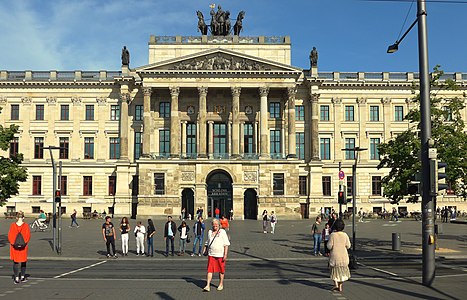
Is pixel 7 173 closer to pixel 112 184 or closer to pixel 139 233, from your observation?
pixel 139 233

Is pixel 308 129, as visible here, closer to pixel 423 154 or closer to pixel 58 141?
pixel 58 141

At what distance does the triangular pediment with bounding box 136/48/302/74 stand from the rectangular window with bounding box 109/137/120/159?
12.1 meters

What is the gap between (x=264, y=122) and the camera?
66625 mm

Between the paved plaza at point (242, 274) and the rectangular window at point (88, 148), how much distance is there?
40.7 metres

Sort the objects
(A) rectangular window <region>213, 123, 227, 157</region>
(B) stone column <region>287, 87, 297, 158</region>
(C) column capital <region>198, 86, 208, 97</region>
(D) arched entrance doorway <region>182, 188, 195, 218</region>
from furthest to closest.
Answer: (A) rectangular window <region>213, 123, 227, 157</region> → (B) stone column <region>287, 87, 297, 158</region> → (C) column capital <region>198, 86, 208, 97</region> → (D) arched entrance doorway <region>182, 188, 195, 218</region>

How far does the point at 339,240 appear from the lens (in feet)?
45.6

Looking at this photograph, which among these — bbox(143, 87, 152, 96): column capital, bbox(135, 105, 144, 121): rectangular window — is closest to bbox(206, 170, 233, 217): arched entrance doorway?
bbox(143, 87, 152, 96): column capital

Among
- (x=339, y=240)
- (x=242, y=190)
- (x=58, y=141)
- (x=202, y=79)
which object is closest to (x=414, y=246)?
(x=339, y=240)

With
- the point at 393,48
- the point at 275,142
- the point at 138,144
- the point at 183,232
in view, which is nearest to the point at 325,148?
the point at 275,142

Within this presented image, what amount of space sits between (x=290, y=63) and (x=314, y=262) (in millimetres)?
50902

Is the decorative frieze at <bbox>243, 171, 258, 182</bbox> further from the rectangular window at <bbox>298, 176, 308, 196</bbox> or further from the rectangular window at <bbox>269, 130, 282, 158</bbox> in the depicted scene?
the rectangular window at <bbox>298, 176, 308, 196</bbox>

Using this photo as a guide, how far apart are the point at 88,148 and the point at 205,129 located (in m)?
18.3

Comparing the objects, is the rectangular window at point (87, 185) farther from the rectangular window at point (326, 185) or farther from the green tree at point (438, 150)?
the green tree at point (438, 150)

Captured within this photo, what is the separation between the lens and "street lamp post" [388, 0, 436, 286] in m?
15.1
